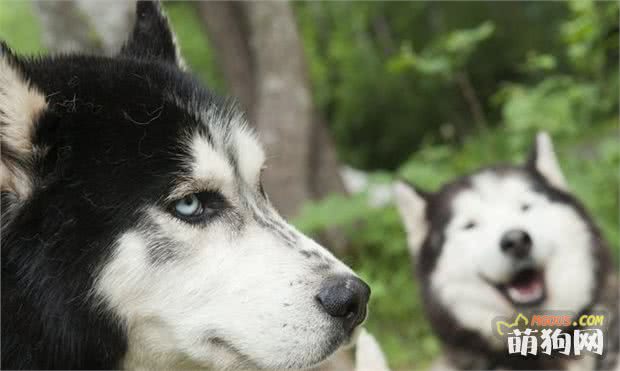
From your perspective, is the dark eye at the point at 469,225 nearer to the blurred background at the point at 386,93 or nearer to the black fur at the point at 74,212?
the blurred background at the point at 386,93

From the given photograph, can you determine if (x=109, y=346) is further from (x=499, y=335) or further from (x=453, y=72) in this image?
(x=453, y=72)

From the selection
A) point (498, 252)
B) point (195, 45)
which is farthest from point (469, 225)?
point (195, 45)

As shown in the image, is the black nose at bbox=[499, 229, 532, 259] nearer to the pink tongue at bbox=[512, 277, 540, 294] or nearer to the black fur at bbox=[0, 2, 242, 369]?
the pink tongue at bbox=[512, 277, 540, 294]

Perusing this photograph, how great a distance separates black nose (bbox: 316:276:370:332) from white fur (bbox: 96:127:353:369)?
31mm

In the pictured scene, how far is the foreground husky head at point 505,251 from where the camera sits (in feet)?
13.4

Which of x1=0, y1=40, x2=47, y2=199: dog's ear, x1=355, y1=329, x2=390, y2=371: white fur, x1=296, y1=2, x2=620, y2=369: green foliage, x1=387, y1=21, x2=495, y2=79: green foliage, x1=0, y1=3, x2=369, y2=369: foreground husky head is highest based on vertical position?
x1=0, y1=40, x2=47, y2=199: dog's ear

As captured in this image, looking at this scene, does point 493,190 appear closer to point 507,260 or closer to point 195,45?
point 507,260

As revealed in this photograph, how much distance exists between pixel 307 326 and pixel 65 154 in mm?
977

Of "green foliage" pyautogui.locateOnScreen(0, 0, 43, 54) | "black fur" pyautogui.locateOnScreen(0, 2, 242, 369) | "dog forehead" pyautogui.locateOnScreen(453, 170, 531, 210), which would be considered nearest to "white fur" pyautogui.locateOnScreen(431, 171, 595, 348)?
"dog forehead" pyautogui.locateOnScreen(453, 170, 531, 210)

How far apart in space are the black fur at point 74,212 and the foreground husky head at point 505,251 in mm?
2639

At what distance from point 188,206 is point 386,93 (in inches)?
443

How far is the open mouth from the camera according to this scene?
416cm

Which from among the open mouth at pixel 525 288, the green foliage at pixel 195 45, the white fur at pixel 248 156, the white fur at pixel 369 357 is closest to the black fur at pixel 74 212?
the white fur at pixel 248 156

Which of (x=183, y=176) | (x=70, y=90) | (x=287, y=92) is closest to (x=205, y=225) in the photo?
(x=183, y=176)
